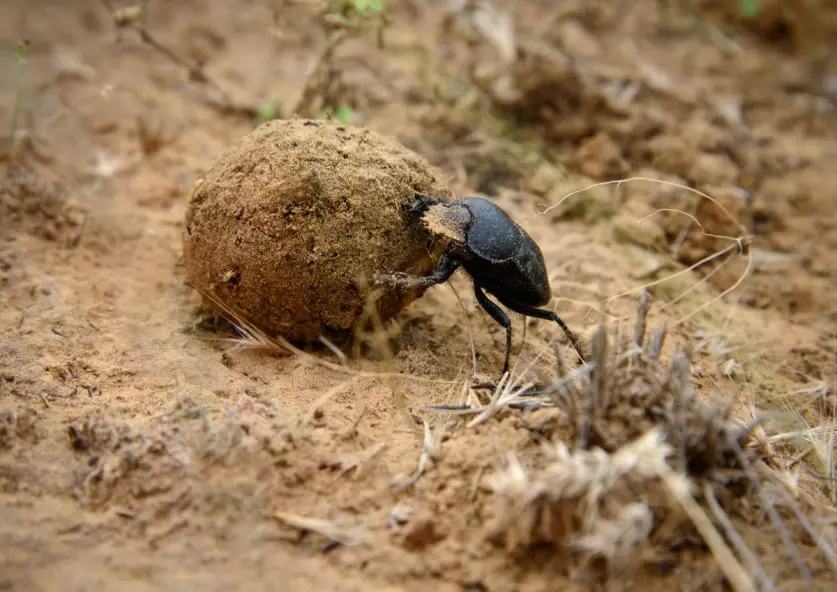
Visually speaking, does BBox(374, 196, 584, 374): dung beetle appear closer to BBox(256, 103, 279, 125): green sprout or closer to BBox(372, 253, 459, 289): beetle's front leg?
BBox(372, 253, 459, 289): beetle's front leg

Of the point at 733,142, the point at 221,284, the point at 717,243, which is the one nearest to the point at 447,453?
the point at 221,284

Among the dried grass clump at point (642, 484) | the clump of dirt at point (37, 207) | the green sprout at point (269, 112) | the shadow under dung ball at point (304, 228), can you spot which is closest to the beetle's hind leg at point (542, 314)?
the shadow under dung ball at point (304, 228)

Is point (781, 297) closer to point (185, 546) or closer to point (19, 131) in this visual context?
point (185, 546)

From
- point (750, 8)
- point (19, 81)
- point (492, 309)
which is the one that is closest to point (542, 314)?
point (492, 309)

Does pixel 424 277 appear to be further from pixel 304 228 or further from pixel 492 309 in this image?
pixel 304 228

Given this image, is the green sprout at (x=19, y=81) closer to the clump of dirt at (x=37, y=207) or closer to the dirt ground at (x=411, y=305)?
the dirt ground at (x=411, y=305)

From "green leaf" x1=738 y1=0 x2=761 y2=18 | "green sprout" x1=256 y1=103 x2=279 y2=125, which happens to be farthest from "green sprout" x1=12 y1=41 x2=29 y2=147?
"green leaf" x1=738 y1=0 x2=761 y2=18
